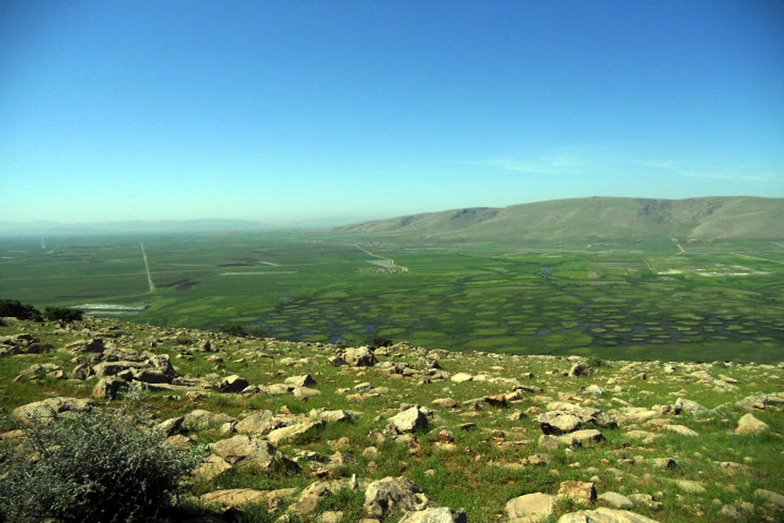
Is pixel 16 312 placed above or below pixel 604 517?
below

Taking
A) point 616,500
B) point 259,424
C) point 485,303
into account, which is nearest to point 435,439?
point 616,500

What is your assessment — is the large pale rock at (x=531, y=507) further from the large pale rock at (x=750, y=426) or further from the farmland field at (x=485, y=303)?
the farmland field at (x=485, y=303)

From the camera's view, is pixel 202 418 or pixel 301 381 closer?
pixel 202 418

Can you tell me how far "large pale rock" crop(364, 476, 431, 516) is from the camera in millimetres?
9062

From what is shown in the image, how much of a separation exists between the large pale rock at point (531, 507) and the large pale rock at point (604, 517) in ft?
2.23

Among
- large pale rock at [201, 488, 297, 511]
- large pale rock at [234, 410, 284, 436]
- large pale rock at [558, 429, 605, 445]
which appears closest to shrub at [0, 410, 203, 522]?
large pale rock at [201, 488, 297, 511]

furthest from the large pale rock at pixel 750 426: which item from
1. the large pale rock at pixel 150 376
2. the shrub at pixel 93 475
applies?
the large pale rock at pixel 150 376

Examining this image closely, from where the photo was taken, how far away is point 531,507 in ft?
31.4

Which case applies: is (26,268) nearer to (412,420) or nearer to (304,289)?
(304,289)

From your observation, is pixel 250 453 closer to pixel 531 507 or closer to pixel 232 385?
pixel 531 507

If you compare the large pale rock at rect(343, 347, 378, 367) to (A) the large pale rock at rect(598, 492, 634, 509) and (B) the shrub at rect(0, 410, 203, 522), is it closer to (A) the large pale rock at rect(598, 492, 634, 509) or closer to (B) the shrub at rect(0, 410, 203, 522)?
(A) the large pale rock at rect(598, 492, 634, 509)

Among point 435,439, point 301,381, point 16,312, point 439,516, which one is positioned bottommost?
point 301,381

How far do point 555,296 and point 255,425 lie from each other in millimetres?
111440

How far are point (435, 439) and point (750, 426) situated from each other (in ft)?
38.8
